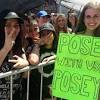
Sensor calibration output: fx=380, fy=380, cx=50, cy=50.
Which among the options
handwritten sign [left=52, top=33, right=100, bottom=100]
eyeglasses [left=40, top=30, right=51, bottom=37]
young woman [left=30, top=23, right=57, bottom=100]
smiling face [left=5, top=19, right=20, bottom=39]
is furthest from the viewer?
eyeglasses [left=40, top=30, right=51, bottom=37]

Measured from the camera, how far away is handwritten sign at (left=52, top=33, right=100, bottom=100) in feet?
11.3

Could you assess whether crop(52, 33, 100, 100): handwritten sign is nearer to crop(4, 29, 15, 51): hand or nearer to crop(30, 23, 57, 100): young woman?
crop(30, 23, 57, 100): young woman

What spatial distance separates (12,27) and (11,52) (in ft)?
0.85

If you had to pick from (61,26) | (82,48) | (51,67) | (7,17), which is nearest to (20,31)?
(7,17)

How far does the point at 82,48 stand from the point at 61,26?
7.24 ft

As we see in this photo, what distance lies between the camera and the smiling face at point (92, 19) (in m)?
3.55

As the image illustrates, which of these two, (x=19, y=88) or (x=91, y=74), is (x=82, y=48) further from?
(x=19, y=88)

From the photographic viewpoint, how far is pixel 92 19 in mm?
3566

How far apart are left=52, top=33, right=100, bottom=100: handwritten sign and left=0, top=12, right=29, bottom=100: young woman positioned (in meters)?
0.37

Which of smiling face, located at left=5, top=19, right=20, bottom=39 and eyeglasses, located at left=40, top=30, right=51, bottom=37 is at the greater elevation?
smiling face, located at left=5, top=19, right=20, bottom=39

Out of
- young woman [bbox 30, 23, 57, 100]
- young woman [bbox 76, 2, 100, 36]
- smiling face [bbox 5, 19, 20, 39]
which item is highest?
young woman [bbox 76, 2, 100, 36]

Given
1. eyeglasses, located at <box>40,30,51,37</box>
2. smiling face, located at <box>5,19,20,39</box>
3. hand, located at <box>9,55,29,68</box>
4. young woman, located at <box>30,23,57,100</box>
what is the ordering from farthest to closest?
eyeglasses, located at <box>40,30,51,37</box>
young woman, located at <box>30,23,57,100</box>
smiling face, located at <box>5,19,20,39</box>
hand, located at <box>9,55,29,68</box>

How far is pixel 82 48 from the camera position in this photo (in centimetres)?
350

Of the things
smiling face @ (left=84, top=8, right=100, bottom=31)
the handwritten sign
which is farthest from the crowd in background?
the handwritten sign
